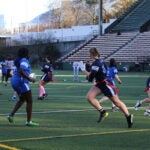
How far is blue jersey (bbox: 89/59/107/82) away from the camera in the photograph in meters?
12.7

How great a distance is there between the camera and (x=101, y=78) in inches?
504

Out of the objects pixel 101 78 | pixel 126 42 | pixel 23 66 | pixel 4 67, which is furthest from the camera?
pixel 126 42

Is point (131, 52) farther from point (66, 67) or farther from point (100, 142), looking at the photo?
point (100, 142)

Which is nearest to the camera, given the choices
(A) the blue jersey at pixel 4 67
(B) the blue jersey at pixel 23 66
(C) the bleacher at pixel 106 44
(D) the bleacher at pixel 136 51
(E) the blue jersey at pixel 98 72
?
(B) the blue jersey at pixel 23 66

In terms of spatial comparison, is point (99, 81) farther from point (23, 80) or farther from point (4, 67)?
point (4, 67)

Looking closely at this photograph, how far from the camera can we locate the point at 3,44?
97562mm

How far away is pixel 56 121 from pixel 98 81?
1.71 metres

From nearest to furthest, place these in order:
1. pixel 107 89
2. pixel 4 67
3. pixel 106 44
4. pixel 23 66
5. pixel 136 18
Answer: pixel 23 66, pixel 107 89, pixel 4 67, pixel 106 44, pixel 136 18

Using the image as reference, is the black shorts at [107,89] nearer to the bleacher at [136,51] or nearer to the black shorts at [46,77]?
the black shorts at [46,77]

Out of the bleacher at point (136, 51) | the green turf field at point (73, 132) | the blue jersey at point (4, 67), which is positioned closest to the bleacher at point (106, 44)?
the bleacher at point (136, 51)

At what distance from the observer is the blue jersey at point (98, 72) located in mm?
12695

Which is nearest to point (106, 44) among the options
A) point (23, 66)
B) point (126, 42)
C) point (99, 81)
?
point (126, 42)

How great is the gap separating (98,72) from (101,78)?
0.17 metres

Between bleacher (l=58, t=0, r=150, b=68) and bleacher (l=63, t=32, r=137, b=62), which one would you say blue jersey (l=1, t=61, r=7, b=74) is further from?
bleacher (l=63, t=32, r=137, b=62)
